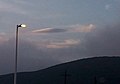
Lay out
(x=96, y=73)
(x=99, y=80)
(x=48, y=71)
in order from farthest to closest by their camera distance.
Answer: (x=48, y=71) < (x=96, y=73) < (x=99, y=80)

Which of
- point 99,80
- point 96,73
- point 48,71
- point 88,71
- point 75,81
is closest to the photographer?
point 99,80

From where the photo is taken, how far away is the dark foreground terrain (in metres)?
137

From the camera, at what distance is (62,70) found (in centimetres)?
16825

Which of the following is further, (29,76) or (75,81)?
(29,76)

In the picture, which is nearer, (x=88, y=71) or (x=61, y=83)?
(x=61, y=83)

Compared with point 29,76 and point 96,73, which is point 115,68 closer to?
point 96,73

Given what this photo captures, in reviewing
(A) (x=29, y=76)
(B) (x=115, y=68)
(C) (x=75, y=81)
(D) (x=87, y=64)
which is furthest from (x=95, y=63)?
(C) (x=75, y=81)

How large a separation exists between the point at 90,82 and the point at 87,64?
3941cm

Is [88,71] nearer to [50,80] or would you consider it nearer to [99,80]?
[50,80]

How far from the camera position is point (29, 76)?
16138 centimetres

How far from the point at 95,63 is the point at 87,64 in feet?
9.59

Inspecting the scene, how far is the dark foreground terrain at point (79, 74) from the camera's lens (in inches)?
5408

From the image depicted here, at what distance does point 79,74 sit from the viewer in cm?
15438

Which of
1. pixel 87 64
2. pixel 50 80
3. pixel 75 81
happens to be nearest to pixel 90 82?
pixel 75 81
